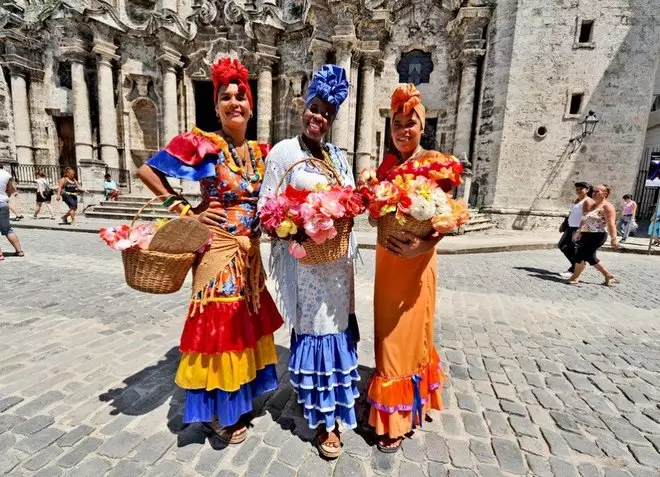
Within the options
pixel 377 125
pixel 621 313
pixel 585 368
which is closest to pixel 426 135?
pixel 377 125

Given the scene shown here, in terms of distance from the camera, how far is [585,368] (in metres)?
3.41

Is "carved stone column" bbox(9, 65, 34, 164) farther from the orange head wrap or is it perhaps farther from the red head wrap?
the orange head wrap

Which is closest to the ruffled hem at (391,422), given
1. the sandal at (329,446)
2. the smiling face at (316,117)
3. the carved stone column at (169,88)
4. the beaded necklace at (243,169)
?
the sandal at (329,446)

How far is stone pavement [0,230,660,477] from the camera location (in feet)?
6.95

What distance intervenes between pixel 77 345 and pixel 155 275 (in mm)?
2718

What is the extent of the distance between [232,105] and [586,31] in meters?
17.6

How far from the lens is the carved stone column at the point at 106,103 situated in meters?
16.2

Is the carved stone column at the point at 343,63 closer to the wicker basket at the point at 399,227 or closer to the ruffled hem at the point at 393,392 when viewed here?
the wicker basket at the point at 399,227

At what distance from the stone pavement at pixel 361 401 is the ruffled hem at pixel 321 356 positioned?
593mm

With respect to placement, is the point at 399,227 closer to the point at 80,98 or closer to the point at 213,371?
the point at 213,371

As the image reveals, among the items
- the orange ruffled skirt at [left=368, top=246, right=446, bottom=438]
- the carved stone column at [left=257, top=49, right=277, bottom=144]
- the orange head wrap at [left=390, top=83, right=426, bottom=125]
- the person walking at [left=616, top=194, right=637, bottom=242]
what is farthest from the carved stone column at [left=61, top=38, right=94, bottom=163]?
the person walking at [left=616, top=194, right=637, bottom=242]

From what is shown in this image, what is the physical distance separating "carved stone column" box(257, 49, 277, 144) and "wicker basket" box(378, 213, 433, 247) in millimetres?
15027

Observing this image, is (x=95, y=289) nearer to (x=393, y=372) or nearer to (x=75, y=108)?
(x=393, y=372)

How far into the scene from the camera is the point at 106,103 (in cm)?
1653
